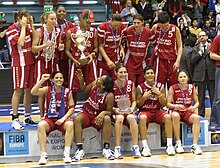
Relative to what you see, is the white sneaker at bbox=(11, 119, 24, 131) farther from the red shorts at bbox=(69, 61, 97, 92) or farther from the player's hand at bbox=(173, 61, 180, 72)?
the player's hand at bbox=(173, 61, 180, 72)

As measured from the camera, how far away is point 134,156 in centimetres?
735

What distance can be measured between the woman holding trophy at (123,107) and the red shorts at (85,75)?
1.24 ft

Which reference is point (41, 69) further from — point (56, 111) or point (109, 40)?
point (109, 40)

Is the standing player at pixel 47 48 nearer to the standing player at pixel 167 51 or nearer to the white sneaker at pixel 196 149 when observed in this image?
the standing player at pixel 167 51

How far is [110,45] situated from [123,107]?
39.3 inches

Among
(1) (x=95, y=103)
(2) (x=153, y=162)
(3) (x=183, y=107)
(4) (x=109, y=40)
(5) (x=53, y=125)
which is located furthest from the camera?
(4) (x=109, y=40)

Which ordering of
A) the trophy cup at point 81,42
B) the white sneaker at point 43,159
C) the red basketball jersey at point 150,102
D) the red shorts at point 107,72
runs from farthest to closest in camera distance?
the red shorts at point 107,72
the red basketball jersey at point 150,102
the trophy cup at point 81,42
the white sneaker at point 43,159

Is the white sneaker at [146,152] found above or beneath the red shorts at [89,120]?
beneath

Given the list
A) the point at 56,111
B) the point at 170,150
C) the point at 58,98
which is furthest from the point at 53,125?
the point at 170,150

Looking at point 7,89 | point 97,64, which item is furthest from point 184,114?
Answer: point 7,89

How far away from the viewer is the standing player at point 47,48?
750 cm

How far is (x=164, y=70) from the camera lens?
7.96 meters

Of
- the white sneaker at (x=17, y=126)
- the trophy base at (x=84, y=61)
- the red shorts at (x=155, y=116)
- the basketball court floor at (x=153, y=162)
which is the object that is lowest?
the basketball court floor at (x=153, y=162)

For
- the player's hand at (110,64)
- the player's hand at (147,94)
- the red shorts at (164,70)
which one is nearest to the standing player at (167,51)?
the red shorts at (164,70)
